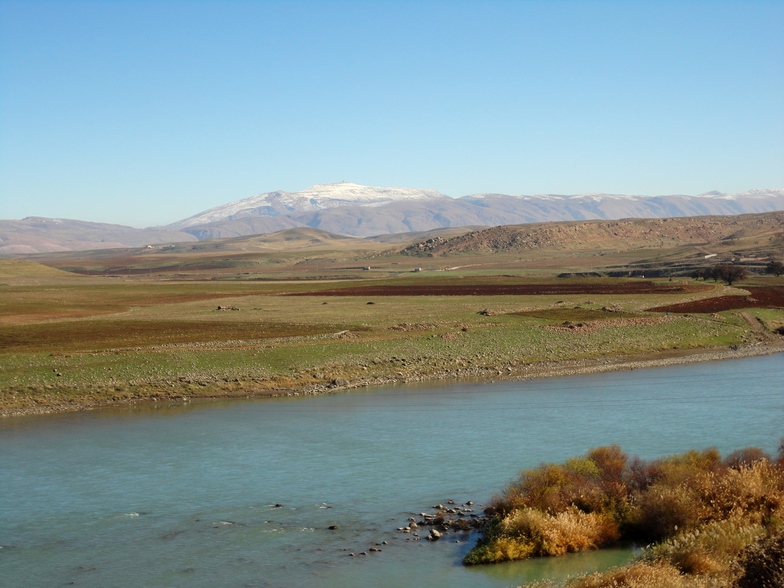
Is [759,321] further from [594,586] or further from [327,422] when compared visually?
[594,586]

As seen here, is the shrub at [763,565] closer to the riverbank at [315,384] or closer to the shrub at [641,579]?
the shrub at [641,579]

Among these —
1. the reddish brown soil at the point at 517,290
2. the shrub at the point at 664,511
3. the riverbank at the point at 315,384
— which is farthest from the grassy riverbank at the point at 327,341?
the shrub at the point at 664,511

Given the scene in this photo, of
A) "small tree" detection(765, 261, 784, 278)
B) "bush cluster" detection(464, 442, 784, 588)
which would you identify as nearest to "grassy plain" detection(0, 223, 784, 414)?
"bush cluster" detection(464, 442, 784, 588)

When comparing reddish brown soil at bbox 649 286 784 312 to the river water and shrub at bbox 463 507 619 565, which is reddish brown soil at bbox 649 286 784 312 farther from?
shrub at bbox 463 507 619 565

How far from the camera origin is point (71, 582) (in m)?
17.1

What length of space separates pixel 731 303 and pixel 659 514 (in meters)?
55.2

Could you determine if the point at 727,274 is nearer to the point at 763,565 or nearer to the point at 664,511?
the point at 664,511

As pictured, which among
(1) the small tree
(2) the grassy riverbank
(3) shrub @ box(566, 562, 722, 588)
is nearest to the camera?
(3) shrub @ box(566, 562, 722, 588)

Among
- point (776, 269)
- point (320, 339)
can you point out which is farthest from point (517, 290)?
point (776, 269)

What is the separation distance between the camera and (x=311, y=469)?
2533cm

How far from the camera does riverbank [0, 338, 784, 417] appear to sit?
35344 millimetres

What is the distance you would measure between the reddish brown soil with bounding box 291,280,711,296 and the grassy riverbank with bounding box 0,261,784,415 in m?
1.68

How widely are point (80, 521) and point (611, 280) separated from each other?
90741 mm

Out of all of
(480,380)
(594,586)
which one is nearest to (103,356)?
(480,380)
